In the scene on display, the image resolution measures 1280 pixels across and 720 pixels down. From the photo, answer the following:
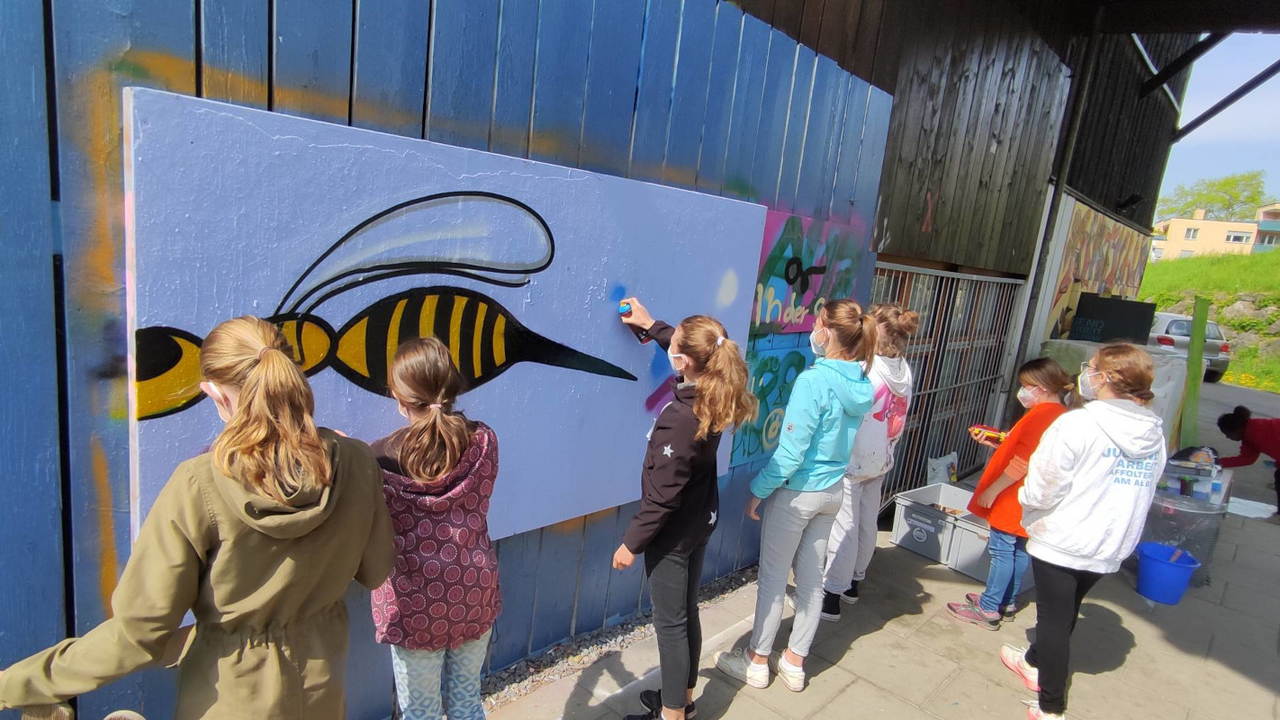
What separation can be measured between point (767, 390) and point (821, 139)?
143 cm

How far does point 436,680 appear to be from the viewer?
80.7 inches

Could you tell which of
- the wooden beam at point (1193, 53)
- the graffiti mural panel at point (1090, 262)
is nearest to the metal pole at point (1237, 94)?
the wooden beam at point (1193, 53)

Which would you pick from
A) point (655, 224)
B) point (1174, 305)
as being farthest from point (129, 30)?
point (1174, 305)

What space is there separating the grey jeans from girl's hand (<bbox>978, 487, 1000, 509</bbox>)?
51.9 inches

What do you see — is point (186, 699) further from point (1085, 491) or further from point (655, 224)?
point (1085, 491)

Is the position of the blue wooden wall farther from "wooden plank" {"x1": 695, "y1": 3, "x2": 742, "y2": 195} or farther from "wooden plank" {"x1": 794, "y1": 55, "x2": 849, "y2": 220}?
"wooden plank" {"x1": 794, "y1": 55, "x2": 849, "y2": 220}

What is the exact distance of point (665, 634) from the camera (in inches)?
99.5

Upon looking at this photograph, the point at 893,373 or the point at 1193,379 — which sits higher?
the point at 893,373

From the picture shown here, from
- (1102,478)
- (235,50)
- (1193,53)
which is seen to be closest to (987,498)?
(1102,478)

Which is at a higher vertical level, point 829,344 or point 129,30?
point 129,30

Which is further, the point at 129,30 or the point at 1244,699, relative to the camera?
the point at 1244,699

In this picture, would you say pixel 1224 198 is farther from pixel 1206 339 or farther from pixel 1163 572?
pixel 1163 572

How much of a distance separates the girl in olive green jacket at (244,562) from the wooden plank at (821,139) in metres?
2.90

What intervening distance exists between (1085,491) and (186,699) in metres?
3.22
